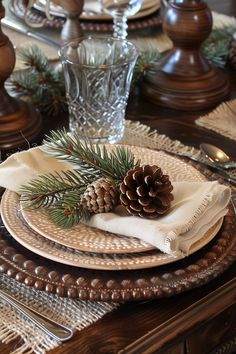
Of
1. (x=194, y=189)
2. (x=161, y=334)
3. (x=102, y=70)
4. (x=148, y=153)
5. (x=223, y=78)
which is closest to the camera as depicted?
(x=161, y=334)

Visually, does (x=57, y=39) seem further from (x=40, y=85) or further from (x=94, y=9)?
(x=40, y=85)

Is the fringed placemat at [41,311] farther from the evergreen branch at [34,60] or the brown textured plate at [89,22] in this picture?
the brown textured plate at [89,22]

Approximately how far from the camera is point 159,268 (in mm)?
596

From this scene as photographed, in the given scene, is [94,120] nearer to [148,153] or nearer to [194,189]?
[148,153]

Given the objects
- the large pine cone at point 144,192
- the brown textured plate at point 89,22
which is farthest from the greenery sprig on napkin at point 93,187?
the brown textured plate at point 89,22

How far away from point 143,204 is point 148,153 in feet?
0.49

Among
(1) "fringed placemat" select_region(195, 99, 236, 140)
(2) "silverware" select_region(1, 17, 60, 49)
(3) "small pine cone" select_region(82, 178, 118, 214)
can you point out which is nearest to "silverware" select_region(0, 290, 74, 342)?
(3) "small pine cone" select_region(82, 178, 118, 214)

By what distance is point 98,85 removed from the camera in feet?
2.88

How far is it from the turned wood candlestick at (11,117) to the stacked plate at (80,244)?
0.22m

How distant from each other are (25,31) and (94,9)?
144 millimetres

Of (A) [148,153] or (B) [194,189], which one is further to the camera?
(A) [148,153]

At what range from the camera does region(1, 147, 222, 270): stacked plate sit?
59 cm

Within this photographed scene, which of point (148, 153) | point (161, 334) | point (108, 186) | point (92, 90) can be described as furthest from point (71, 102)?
point (161, 334)

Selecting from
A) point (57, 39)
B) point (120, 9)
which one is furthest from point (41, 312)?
point (57, 39)
